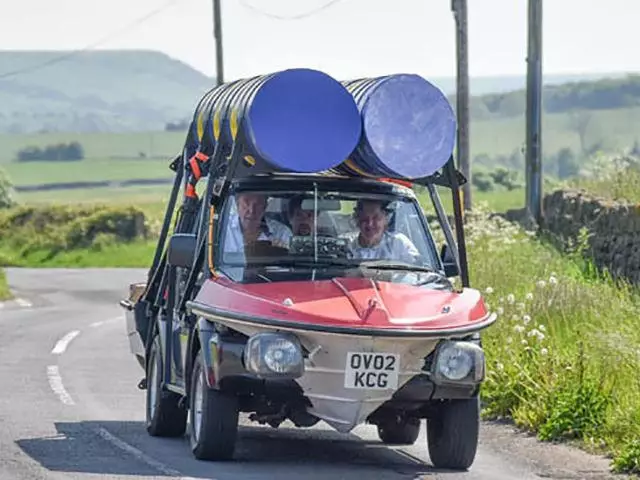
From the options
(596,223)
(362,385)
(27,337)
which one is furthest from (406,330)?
(27,337)

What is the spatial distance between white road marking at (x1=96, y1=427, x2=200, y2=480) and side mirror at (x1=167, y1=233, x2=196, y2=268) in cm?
138

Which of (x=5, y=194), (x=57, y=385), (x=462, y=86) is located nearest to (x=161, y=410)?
(x=57, y=385)

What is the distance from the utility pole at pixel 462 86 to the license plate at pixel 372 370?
1605 centimetres

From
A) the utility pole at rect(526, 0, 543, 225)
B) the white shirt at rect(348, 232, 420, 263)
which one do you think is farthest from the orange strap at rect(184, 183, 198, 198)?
the utility pole at rect(526, 0, 543, 225)

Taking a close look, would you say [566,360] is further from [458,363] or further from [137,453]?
[137,453]

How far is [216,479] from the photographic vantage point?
39.3 feet

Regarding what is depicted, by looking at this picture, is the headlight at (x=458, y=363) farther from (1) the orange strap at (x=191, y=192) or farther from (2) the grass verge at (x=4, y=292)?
(2) the grass verge at (x=4, y=292)

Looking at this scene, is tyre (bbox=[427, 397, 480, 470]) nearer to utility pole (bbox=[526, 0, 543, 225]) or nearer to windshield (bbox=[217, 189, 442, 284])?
windshield (bbox=[217, 189, 442, 284])

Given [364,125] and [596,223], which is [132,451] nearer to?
[364,125]

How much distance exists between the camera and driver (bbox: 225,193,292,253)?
43.8 ft

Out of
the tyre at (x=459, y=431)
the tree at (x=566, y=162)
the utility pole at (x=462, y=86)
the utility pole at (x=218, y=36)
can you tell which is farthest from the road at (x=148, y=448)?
the tree at (x=566, y=162)

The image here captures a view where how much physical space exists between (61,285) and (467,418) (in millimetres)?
36881

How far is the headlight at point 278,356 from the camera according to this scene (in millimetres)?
12039

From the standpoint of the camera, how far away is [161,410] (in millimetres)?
14547
